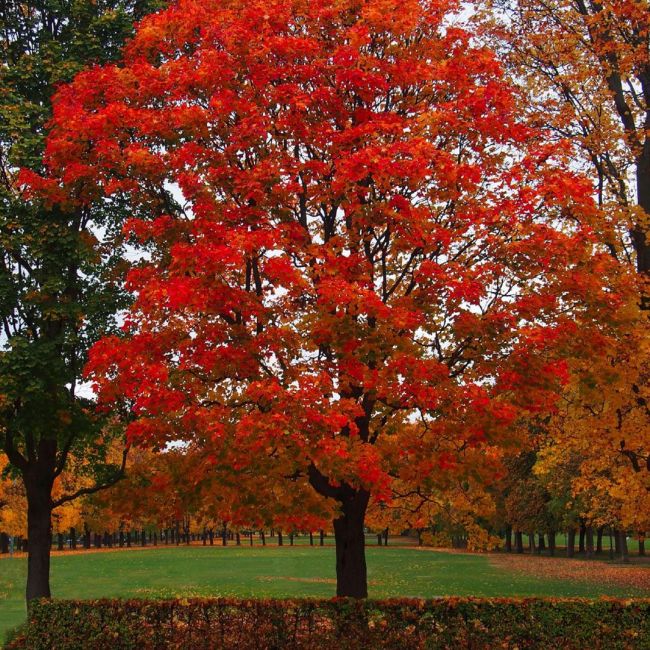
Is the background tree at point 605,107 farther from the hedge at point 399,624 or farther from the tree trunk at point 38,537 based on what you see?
the tree trunk at point 38,537

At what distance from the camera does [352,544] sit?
15305 millimetres

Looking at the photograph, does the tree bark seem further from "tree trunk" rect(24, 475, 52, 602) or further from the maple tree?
the maple tree

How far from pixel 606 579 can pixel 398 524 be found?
30782 millimetres

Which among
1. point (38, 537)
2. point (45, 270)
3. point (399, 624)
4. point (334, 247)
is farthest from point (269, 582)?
point (334, 247)

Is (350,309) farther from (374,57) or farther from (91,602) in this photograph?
(91,602)

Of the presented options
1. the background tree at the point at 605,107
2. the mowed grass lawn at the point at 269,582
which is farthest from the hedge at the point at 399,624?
the mowed grass lawn at the point at 269,582

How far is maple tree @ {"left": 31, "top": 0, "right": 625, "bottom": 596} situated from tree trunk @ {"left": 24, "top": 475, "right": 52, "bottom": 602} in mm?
7755

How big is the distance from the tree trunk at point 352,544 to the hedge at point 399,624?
160cm

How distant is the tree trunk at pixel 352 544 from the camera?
15.2m

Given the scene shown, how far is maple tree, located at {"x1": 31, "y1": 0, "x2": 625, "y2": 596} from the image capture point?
12.6m

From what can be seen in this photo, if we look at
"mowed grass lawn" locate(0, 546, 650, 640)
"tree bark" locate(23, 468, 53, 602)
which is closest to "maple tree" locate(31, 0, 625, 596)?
"tree bark" locate(23, 468, 53, 602)


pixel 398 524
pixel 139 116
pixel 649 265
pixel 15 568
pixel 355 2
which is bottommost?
pixel 15 568

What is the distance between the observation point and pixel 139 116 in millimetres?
14633

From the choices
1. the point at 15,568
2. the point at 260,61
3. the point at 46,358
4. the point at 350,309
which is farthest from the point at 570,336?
the point at 15,568
